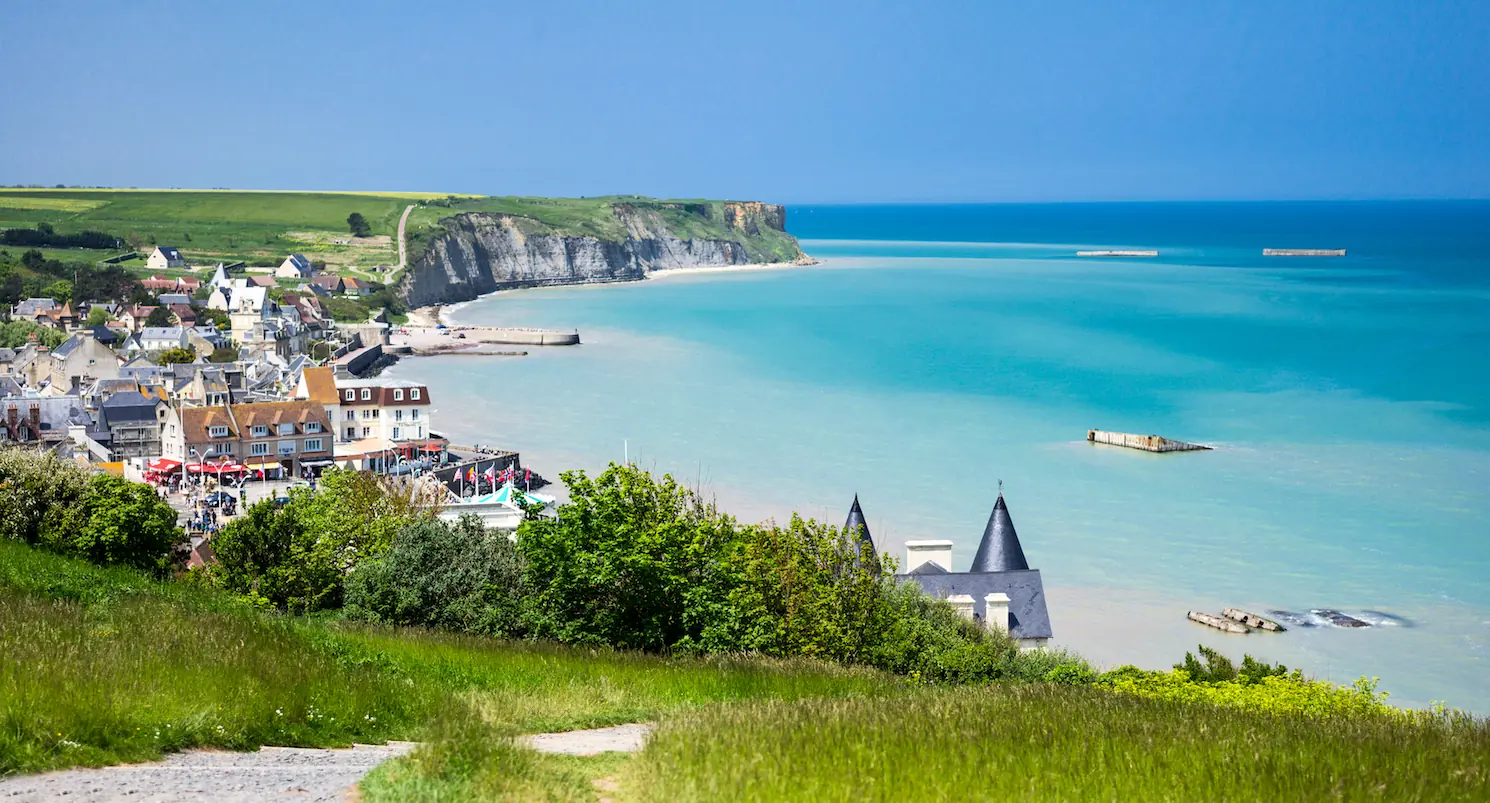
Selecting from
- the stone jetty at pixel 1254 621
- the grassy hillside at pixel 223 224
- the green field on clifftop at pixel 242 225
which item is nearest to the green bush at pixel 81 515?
the stone jetty at pixel 1254 621

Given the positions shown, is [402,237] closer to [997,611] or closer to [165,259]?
[165,259]

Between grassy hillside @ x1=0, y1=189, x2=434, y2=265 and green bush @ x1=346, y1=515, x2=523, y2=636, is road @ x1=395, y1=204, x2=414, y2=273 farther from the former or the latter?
green bush @ x1=346, y1=515, x2=523, y2=636

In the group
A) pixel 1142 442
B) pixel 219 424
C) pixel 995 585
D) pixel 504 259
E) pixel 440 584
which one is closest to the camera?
pixel 440 584

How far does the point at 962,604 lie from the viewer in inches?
994

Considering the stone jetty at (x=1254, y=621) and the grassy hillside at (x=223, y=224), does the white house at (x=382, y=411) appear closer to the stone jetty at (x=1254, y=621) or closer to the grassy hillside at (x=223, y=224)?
the stone jetty at (x=1254, y=621)

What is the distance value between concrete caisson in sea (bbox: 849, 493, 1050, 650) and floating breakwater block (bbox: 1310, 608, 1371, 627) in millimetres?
8189

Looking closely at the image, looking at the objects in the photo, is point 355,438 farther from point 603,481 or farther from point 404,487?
point 603,481

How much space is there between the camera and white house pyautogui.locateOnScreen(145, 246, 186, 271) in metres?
132

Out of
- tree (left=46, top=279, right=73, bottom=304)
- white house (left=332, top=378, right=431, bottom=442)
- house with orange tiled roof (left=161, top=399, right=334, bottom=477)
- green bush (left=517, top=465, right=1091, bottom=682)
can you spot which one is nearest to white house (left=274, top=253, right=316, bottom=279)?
tree (left=46, top=279, right=73, bottom=304)

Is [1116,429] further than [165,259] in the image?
No

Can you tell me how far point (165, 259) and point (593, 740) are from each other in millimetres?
136443

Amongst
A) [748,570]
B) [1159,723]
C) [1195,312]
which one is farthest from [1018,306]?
[1159,723]

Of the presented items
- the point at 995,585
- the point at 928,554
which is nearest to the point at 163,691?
the point at 995,585

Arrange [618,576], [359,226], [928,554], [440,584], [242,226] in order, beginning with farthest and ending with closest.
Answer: [242,226] < [359,226] < [928,554] < [440,584] < [618,576]
